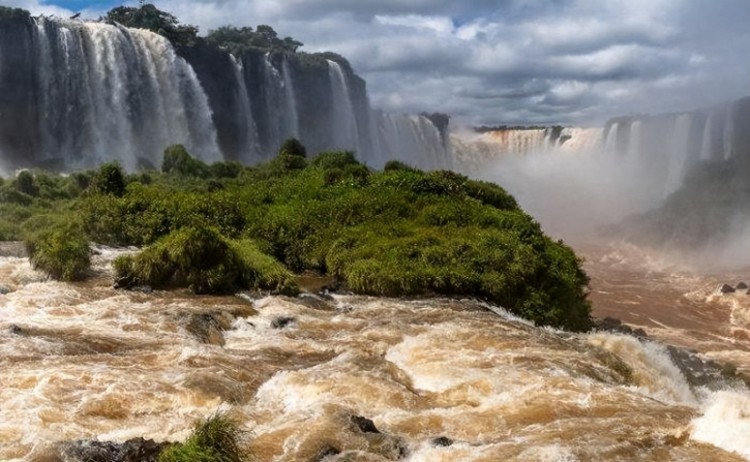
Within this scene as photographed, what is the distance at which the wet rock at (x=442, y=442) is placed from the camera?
8859 mm

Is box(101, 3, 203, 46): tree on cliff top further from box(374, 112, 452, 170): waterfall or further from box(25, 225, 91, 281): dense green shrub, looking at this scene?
box(25, 225, 91, 281): dense green shrub

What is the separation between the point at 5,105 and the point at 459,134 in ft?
203

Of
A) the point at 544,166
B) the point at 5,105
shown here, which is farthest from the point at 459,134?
the point at 5,105

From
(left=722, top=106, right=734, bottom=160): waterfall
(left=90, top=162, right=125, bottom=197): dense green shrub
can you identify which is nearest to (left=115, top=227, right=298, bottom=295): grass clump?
(left=90, top=162, right=125, bottom=197): dense green shrub

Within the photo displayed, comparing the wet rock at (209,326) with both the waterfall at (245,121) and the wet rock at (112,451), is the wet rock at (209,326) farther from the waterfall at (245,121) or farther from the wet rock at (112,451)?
the waterfall at (245,121)

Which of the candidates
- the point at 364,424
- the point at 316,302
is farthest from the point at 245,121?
the point at 364,424

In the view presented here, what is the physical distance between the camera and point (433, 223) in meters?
23.2

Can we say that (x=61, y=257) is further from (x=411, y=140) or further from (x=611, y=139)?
(x=611, y=139)

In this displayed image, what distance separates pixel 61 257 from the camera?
57.4 ft

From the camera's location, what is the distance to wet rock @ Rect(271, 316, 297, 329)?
14945mm

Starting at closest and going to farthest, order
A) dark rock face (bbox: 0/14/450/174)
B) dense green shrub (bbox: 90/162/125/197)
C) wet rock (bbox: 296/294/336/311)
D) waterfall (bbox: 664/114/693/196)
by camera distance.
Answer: wet rock (bbox: 296/294/336/311)
dense green shrub (bbox: 90/162/125/197)
dark rock face (bbox: 0/14/450/174)
waterfall (bbox: 664/114/693/196)

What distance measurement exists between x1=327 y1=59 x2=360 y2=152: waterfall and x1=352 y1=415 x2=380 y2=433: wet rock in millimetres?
62761

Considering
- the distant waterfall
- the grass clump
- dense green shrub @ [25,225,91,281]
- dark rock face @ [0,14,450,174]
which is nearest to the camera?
the grass clump

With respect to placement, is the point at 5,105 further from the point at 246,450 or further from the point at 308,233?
the point at 246,450
